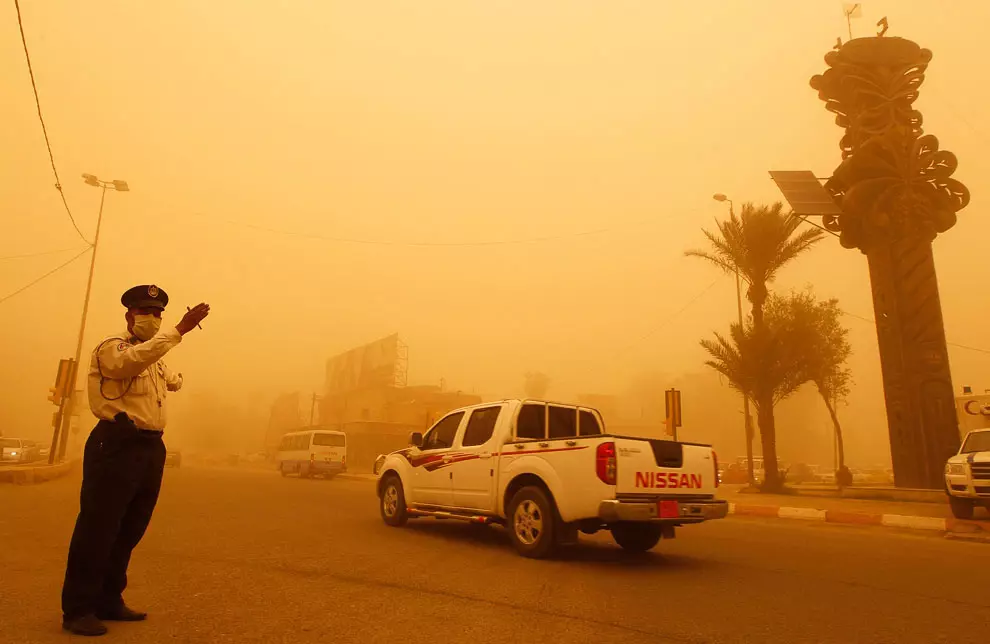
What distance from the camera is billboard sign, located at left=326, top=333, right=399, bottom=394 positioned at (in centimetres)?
7944

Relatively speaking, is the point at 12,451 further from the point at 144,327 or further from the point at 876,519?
the point at 876,519

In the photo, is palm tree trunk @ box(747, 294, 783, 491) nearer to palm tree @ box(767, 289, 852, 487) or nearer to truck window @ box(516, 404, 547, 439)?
palm tree @ box(767, 289, 852, 487)

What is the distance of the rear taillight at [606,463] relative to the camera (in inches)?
269

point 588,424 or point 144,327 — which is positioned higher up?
point 144,327

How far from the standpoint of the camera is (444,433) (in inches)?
379

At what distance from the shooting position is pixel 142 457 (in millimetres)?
4020

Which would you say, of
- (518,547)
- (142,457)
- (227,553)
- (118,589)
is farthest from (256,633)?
(518,547)

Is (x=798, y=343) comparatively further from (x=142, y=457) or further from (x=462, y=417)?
(x=142, y=457)

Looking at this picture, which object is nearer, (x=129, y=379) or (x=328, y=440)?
(x=129, y=379)

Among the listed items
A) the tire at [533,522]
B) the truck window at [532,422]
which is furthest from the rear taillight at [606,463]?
the truck window at [532,422]

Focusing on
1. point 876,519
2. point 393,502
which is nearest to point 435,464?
point 393,502

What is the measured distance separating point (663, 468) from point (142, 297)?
5553 millimetres

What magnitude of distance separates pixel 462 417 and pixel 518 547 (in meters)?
2.33

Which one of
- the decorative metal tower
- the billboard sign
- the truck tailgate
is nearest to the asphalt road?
the truck tailgate
